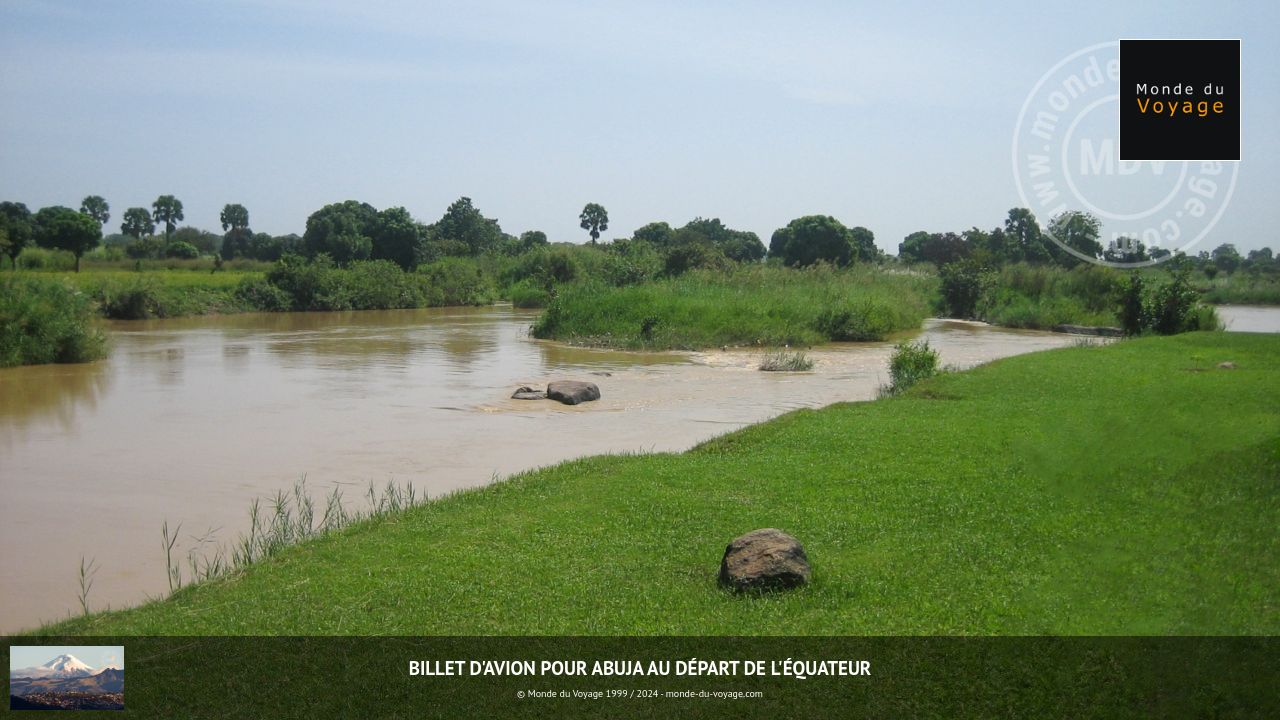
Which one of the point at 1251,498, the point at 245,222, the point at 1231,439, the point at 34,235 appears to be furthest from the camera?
the point at 245,222

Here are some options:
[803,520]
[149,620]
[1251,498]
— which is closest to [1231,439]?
[1251,498]

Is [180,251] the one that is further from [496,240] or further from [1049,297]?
[1049,297]

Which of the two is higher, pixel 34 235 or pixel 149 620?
pixel 34 235

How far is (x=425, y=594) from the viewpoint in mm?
6574

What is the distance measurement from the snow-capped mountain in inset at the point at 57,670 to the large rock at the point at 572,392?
13308mm

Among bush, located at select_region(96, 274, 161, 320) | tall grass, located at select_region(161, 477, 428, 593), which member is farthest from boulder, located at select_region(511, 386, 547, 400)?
bush, located at select_region(96, 274, 161, 320)

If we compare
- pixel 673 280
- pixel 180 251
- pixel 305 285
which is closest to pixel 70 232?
pixel 305 285

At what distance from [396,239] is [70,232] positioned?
72.4ft

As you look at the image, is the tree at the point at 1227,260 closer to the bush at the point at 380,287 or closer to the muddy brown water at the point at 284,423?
the muddy brown water at the point at 284,423

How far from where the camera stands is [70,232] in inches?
2130

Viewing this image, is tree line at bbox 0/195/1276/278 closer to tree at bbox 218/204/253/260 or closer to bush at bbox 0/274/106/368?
tree at bbox 218/204/253/260

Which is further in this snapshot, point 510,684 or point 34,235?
point 34,235

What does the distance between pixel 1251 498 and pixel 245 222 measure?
115 m

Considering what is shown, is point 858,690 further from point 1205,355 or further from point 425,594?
point 1205,355
